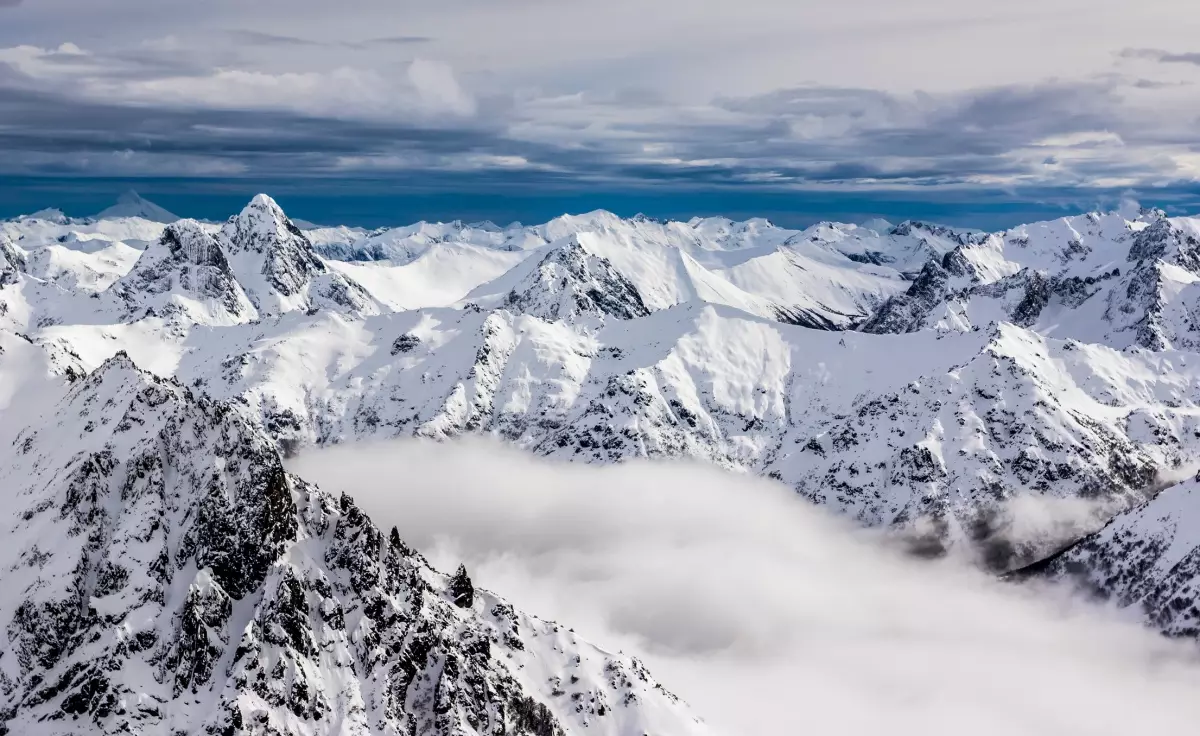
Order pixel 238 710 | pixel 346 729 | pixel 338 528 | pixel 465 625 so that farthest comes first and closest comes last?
pixel 465 625 < pixel 338 528 < pixel 346 729 < pixel 238 710

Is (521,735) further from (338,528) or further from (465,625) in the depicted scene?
(338,528)

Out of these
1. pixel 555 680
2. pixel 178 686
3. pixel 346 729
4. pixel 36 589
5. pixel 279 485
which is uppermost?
pixel 279 485

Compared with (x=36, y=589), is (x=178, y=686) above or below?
below

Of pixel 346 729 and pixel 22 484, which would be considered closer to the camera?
pixel 346 729

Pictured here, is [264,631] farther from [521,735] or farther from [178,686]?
[521,735]

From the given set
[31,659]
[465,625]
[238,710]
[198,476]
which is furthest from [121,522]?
[465,625]

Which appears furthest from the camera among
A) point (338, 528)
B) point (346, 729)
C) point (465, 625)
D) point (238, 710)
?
point (465, 625)

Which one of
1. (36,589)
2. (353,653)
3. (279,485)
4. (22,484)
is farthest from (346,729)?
(22,484)
